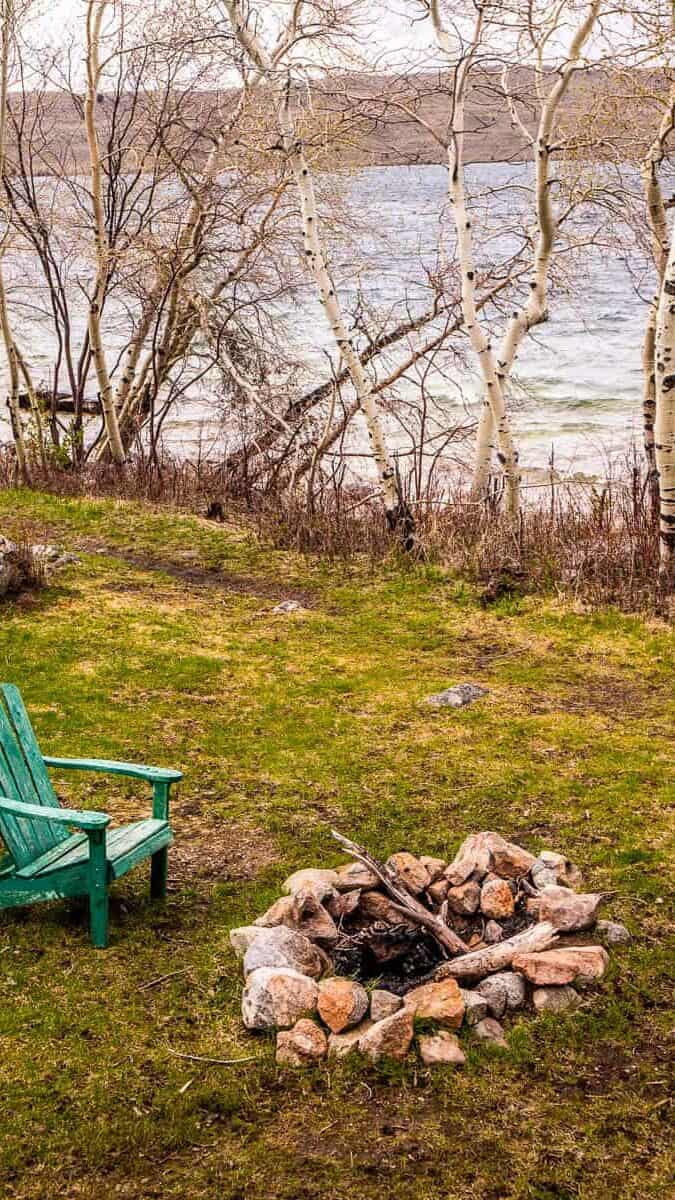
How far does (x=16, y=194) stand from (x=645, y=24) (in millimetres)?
7602

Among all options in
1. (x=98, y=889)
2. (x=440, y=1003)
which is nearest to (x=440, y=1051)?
(x=440, y=1003)

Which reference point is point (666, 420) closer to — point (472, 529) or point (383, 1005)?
point (472, 529)

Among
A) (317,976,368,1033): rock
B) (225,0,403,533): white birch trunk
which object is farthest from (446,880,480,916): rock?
(225,0,403,533): white birch trunk

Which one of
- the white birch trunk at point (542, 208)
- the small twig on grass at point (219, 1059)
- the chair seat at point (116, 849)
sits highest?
the white birch trunk at point (542, 208)

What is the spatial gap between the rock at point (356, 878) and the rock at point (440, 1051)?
80cm

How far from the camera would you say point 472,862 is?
4.52m

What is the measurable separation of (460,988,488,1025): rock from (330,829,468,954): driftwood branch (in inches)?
9.6

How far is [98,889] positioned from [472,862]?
4.62 ft

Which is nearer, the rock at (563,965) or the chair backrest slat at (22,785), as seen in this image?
the rock at (563,965)

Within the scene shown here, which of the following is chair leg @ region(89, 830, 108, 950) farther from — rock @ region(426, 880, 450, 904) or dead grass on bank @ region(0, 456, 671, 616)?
dead grass on bank @ region(0, 456, 671, 616)

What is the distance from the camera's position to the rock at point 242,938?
13.9 ft

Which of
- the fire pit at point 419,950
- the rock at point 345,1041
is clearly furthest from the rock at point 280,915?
the rock at point 345,1041

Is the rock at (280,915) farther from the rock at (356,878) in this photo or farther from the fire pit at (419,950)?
the rock at (356,878)

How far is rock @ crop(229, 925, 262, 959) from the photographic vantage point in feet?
13.9
